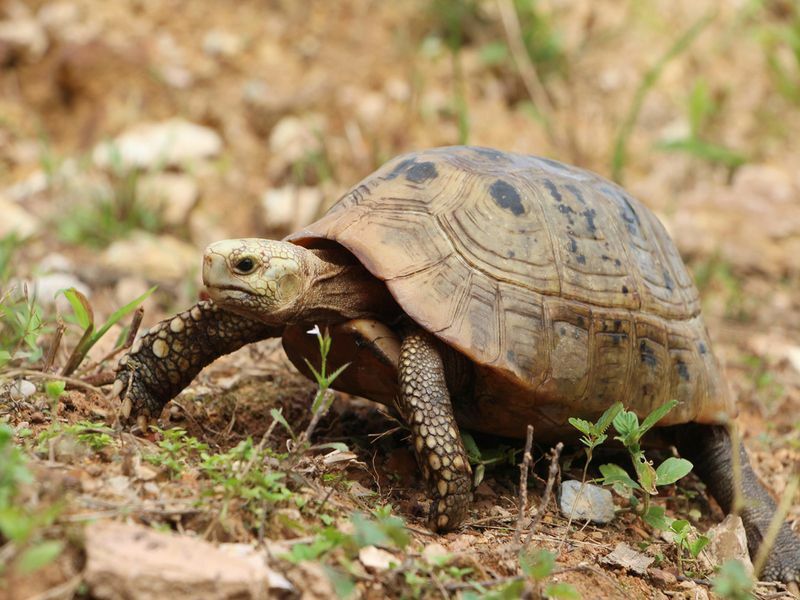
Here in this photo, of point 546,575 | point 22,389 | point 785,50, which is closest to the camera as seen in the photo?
point 546,575

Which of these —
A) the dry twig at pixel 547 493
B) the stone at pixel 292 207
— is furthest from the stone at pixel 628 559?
the stone at pixel 292 207

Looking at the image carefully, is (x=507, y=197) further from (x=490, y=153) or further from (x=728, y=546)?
(x=728, y=546)

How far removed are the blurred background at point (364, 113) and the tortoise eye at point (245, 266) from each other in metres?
3.06

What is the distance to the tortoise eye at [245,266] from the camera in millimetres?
2701

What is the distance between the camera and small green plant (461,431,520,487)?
118 inches

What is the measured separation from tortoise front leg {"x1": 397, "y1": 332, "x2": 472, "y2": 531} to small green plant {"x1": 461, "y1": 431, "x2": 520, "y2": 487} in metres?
0.34

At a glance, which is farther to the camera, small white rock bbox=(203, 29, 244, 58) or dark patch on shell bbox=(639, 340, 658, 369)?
small white rock bbox=(203, 29, 244, 58)

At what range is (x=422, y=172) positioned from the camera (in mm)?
3133

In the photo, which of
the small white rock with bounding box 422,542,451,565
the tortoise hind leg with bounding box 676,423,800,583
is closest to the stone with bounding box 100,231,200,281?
the tortoise hind leg with bounding box 676,423,800,583

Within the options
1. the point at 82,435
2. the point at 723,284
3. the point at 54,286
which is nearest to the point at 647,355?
the point at 82,435

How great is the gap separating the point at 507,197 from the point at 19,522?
1991 millimetres

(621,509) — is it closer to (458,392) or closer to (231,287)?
(458,392)

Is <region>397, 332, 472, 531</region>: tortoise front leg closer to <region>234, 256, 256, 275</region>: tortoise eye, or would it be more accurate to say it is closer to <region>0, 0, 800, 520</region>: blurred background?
<region>234, 256, 256, 275</region>: tortoise eye

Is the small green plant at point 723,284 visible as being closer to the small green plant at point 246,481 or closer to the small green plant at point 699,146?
the small green plant at point 699,146
